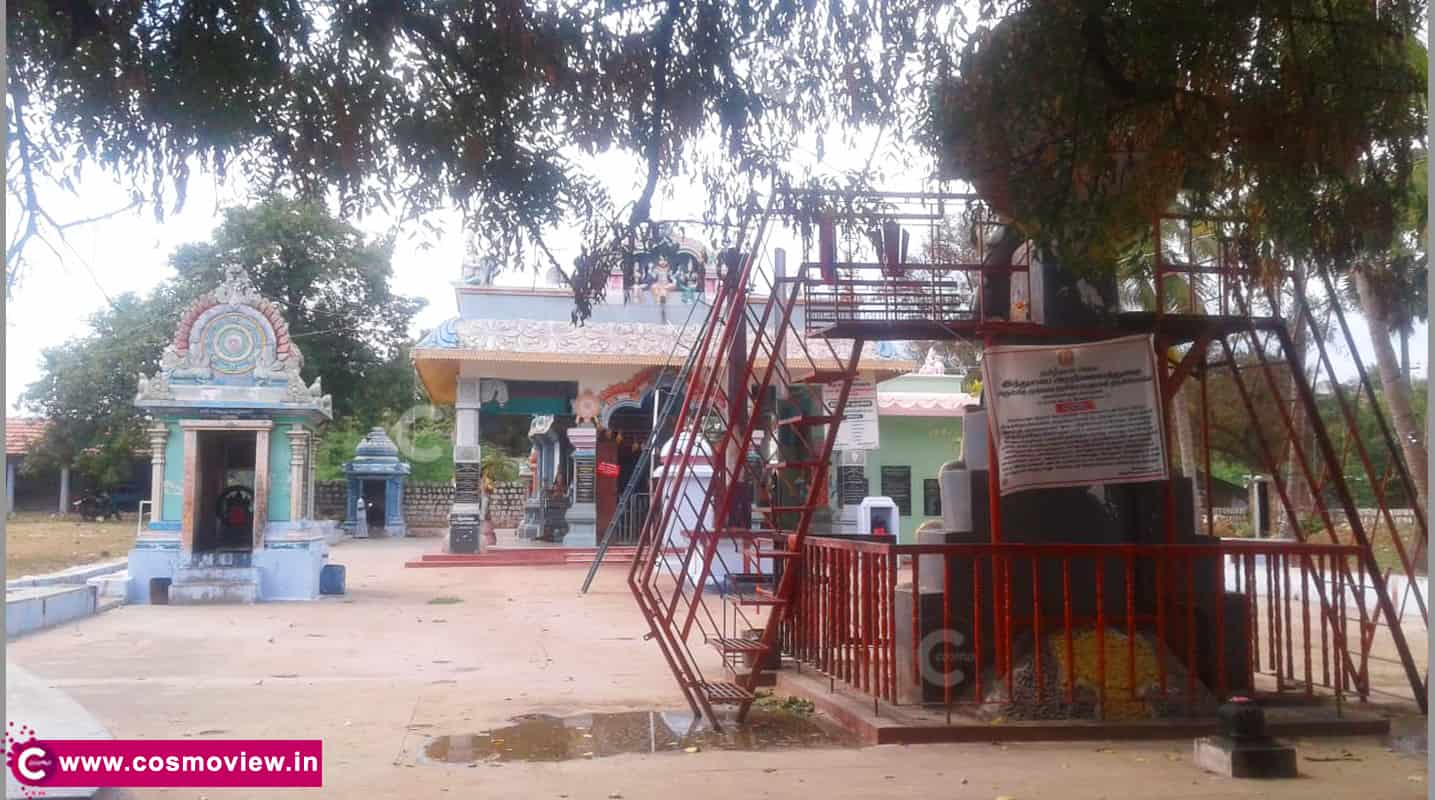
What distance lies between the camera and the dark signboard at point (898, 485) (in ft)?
92.4

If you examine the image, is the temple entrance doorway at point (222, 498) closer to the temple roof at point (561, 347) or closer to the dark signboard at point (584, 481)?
the temple roof at point (561, 347)

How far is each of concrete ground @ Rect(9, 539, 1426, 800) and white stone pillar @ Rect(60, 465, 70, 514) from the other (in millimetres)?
29719

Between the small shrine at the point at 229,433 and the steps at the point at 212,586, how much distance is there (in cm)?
1

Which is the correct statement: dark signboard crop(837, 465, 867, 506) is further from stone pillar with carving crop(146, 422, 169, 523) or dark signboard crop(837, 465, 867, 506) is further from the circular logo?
the circular logo

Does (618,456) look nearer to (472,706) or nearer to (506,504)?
(506,504)

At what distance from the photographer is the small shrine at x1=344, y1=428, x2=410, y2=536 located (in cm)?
3888

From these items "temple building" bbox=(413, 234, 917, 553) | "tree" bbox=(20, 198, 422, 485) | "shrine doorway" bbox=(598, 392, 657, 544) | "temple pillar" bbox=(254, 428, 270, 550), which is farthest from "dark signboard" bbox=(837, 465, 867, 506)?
"tree" bbox=(20, 198, 422, 485)

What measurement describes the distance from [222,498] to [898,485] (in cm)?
1596

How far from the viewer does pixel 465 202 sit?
6086 millimetres

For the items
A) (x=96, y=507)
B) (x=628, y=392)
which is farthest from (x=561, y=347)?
(x=96, y=507)

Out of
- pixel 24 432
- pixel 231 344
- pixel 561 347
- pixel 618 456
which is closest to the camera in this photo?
pixel 231 344

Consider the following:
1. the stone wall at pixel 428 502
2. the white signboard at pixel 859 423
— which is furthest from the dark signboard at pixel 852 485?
the stone wall at pixel 428 502

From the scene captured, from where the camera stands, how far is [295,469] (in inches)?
645

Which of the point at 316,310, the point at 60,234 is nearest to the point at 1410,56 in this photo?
the point at 60,234
